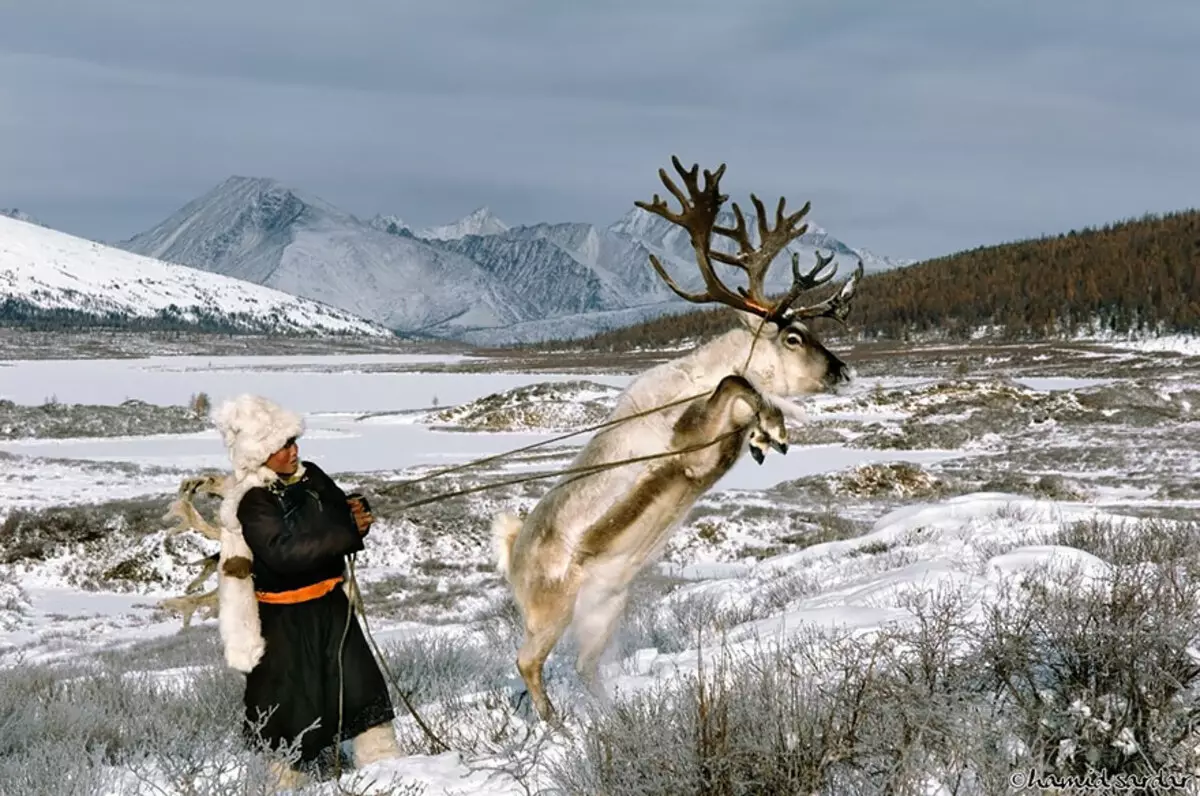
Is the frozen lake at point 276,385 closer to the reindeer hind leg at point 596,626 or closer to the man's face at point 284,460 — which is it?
the man's face at point 284,460

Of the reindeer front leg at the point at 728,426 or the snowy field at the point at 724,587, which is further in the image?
the reindeer front leg at the point at 728,426

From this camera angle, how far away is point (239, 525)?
15.8 ft

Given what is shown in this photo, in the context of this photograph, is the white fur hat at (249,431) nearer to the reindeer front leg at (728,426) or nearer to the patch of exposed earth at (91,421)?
the reindeer front leg at (728,426)

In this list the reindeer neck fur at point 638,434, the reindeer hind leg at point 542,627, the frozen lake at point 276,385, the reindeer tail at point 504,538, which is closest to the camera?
the reindeer neck fur at point 638,434

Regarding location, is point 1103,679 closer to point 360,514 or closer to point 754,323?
point 754,323

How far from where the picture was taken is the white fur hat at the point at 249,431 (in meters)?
4.86

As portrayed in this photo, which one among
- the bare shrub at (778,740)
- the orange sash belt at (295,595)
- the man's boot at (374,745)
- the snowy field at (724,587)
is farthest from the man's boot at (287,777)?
the bare shrub at (778,740)

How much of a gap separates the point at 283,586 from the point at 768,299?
2.78 metres

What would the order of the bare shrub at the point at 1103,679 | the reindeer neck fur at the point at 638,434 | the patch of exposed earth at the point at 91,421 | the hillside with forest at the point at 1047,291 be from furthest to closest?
the hillside with forest at the point at 1047,291 → the patch of exposed earth at the point at 91,421 → the reindeer neck fur at the point at 638,434 → the bare shrub at the point at 1103,679

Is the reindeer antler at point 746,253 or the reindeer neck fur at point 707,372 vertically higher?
the reindeer antler at point 746,253

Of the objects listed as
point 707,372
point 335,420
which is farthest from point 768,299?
point 335,420

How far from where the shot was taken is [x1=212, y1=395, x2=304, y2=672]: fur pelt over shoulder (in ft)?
15.9

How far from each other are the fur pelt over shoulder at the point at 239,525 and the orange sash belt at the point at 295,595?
0.06 metres
